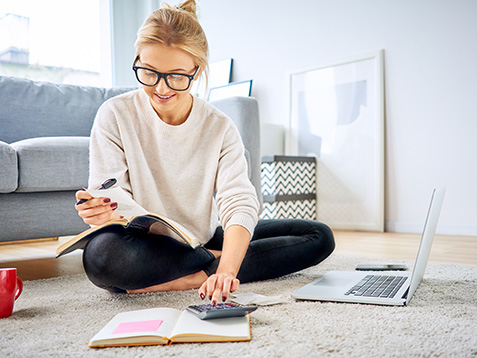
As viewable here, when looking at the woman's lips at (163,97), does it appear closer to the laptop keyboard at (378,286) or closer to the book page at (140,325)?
the book page at (140,325)

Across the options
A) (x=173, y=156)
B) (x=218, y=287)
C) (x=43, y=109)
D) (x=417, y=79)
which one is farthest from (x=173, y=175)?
(x=417, y=79)

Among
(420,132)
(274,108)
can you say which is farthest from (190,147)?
(274,108)

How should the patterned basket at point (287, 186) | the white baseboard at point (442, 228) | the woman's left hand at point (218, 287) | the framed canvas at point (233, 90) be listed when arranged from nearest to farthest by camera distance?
the woman's left hand at point (218, 287)
the white baseboard at point (442, 228)
the patterned basket at point (287, 186)
the framed canvas at point (233, 90)

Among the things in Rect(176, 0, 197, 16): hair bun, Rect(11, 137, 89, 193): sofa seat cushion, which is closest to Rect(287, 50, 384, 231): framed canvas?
Rect(11, 137, 89, 193): sofa seat cushion

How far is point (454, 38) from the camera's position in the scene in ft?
8.84

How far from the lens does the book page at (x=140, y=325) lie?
78cm

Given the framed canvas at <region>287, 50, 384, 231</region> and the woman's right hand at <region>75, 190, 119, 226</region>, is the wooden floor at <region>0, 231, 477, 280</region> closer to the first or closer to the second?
the framed canvas at <region>287, 50, 384, 231</region>

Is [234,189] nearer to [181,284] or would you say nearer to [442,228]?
[181,284]

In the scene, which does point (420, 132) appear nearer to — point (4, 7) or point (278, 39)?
point (278, 39)

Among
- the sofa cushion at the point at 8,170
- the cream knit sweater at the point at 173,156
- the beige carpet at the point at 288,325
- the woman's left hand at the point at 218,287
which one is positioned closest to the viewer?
the beige carpet at the point at 288,325

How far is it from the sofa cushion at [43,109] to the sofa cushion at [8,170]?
1.83 ft

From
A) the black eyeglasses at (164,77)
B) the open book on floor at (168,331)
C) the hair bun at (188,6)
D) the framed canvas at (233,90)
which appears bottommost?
the open book on floor at (168,331)

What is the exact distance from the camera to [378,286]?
119cm

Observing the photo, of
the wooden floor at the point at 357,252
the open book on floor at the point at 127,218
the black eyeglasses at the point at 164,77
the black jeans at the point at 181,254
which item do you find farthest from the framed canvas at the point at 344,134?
the open book on floor at the point at 127,218
